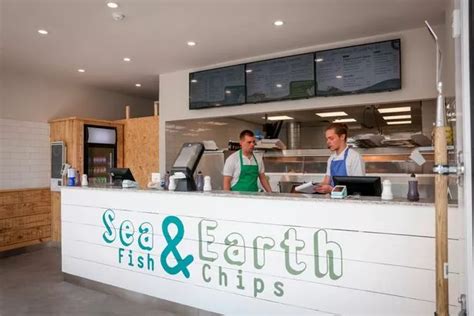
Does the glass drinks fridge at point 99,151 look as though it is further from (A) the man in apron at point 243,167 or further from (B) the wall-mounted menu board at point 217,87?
(A) the man in apron at point 243,167

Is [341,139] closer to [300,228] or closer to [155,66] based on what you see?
[300,228]

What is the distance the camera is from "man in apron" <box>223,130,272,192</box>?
3898 millimetres

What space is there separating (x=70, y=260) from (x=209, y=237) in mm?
1938

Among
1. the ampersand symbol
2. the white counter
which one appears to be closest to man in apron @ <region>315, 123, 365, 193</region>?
the white counter

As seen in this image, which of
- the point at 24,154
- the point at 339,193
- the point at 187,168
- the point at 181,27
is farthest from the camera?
the point at 24,154

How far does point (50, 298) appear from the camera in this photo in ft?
11.4

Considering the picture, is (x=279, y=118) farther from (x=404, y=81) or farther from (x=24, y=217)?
(x=24, y=217)

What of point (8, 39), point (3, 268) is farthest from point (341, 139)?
point (3, 268)

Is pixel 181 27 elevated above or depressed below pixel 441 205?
above

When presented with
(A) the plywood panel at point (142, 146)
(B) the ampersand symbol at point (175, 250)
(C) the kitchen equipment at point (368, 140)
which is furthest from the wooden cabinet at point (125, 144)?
(C) the kitchen equipment at point (368, 140)

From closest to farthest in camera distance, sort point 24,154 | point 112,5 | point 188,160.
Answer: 1. point 112,5
2. point 188,160
3. point 24,154

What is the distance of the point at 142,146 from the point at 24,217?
2.05m

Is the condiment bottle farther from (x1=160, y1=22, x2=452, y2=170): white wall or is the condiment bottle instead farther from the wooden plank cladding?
the wooden plank cladding

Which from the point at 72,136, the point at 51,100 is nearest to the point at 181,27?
the point at 72,136
